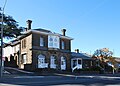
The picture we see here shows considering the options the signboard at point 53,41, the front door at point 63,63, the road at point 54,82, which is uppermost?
the signboard at point 53,41

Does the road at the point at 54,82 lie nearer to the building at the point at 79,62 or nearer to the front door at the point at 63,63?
the front door at the point at 63,63

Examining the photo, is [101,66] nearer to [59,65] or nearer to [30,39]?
[59,65]

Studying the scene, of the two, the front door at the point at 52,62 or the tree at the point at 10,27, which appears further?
the front door at the point at 52,62

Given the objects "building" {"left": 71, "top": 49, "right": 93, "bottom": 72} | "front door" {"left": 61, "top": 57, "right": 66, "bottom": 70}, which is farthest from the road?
"building" {"left": 71, "top": 49, "right": 93, "bottom": 72}

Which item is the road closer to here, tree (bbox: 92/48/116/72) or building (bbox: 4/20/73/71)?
building (bbox: 4/20/73/71)

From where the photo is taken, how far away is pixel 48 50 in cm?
5156

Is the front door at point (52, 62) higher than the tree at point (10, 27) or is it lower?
lower

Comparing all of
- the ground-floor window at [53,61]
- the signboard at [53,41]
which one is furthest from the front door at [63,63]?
the signboard at [53,41]

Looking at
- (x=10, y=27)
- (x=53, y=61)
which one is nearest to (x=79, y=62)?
(x=53, y=61)

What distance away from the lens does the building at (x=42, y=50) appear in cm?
4928

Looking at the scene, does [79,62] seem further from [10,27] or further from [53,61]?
[10,27]

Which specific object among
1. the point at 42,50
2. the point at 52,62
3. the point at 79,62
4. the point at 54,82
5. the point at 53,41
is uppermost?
the point at 53,41

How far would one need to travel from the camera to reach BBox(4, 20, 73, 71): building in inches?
1940

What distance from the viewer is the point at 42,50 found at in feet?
166
